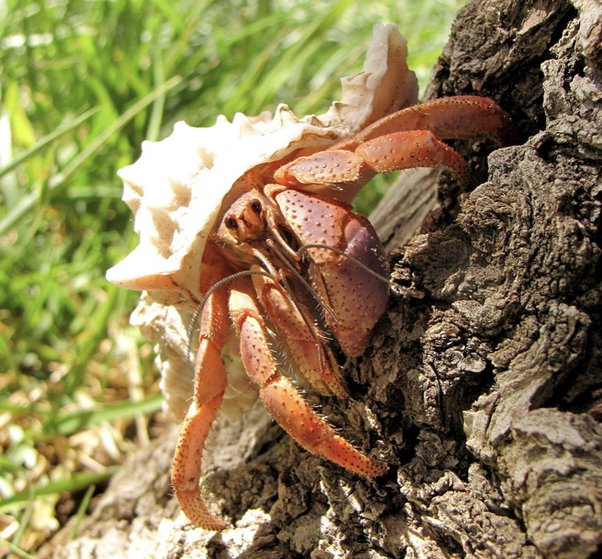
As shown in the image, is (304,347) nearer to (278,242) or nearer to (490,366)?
(278,242)

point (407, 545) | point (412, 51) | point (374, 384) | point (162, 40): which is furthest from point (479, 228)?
point (162, 40)

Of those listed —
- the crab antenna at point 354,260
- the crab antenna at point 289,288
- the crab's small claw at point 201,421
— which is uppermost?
the crab antenna at point 354,260

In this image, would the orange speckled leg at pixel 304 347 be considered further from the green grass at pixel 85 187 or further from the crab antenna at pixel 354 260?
the green grass at pixel 85 187

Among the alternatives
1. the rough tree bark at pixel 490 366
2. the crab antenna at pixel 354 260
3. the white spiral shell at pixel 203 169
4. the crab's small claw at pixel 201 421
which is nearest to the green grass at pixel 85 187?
the white spiral shell at pixel 203 169

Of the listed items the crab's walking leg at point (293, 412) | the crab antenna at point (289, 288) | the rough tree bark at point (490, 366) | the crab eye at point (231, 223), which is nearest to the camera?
the rough tree bark at point (490, 366)

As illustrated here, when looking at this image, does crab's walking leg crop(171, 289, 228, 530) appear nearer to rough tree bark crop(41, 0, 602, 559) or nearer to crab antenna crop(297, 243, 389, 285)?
rough tree bark crop(41, 0, 602, 559)

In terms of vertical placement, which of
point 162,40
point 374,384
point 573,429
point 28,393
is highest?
point 162,40

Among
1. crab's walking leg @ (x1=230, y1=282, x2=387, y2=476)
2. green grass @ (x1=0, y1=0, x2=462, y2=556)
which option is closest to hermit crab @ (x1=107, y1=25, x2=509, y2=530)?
crab's walking leg @ (x1=230, y1=282, x2=387, y2=476)

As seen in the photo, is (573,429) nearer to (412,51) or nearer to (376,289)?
(376,289)
